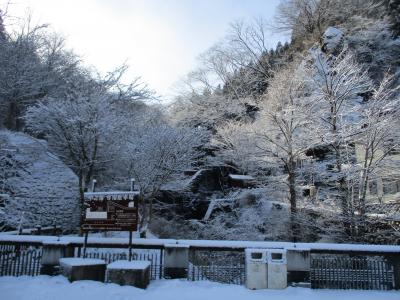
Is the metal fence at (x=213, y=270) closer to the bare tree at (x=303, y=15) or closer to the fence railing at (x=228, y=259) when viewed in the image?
the fence railing at (x=228, y=259)

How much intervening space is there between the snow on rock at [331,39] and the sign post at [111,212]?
85.2ft

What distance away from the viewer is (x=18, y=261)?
9.72 meters

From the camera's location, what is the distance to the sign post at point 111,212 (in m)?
9.59

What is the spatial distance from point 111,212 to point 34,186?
1141cm

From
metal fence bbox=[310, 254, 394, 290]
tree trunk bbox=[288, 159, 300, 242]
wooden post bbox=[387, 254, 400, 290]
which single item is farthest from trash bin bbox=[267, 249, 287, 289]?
tree trunk bbox=[288, 159, 300, 242]

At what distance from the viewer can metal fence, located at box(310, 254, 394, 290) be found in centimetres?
912

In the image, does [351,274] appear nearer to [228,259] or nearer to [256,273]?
[256,273]

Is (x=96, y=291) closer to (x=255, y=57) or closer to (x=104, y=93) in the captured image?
(x=104, y=93)

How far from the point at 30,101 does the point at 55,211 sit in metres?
10.6

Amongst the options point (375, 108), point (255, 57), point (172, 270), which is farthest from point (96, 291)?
point (255, 57)

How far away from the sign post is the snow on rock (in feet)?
85.2

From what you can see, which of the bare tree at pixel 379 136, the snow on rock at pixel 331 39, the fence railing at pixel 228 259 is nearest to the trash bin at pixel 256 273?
the fence railing at pixel 228 259

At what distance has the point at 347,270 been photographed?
9.20 meters

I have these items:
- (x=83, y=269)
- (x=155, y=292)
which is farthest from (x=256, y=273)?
(x=83, y=269)
